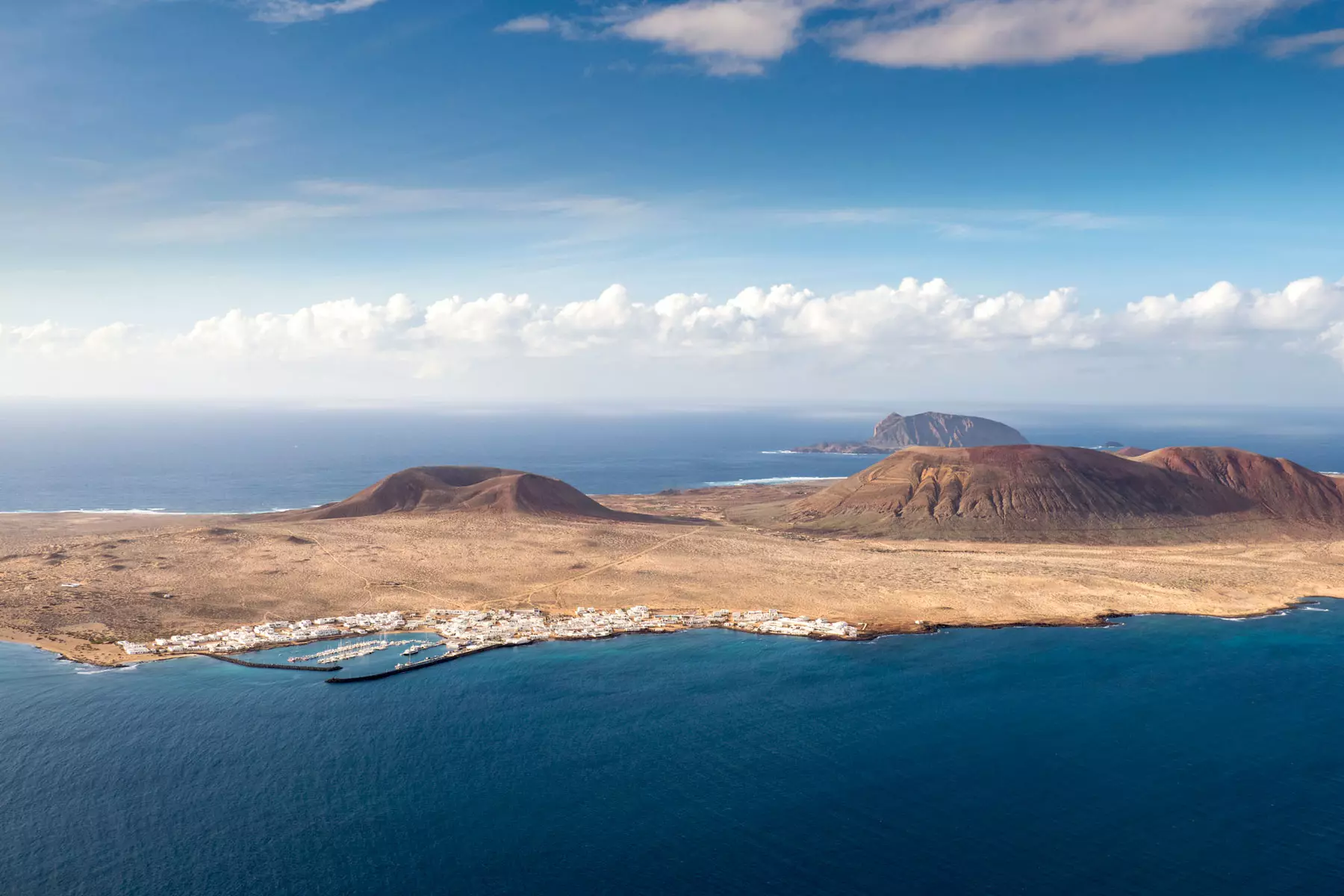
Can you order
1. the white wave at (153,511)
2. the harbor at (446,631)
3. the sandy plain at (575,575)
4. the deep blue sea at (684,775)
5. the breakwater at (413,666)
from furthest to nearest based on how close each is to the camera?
1. the white wave at (153,511)
2. the sandy plain at (575,575)
3. the harbor at (446,631)
4. the breakwater at (413,666)
5. the deep blue sea at (684,775)

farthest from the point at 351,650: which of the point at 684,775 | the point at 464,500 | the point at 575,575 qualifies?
the point at 464,500

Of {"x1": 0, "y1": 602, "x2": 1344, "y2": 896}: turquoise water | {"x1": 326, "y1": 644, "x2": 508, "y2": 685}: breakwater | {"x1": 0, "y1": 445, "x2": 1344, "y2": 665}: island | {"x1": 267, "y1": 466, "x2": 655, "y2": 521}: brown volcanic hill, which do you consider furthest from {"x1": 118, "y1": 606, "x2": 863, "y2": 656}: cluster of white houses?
{"x1": 267, "y1": 466, "x2": 655, "y2": 521}: brown volcanic hill

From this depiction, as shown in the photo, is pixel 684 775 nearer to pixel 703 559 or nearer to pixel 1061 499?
pixel 703 559

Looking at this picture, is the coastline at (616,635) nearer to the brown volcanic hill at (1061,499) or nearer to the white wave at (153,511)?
the brown volcanic hill at (1061,499)

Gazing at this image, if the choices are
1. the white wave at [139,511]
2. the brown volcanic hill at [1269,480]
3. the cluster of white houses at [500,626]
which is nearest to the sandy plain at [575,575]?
the cluster of white houses at [500,626]

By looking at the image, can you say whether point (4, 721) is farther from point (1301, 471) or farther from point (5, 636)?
point (1301, 471)

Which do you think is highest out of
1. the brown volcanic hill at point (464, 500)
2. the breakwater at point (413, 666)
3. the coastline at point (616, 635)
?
the brown volcanic hill at point (464, 500)

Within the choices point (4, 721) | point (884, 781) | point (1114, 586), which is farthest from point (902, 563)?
point (4, 721)

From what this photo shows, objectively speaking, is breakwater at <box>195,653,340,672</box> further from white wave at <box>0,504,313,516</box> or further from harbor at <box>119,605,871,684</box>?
white wave at <box>0,504,313,516</box>
